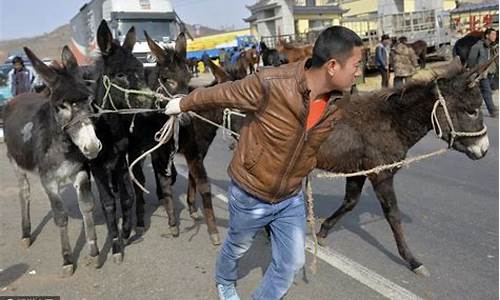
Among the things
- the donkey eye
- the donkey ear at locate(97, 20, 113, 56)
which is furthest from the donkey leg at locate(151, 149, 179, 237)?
the donkey eye

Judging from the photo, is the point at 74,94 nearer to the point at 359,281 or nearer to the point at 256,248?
the point at 256,248

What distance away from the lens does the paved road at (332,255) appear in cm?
397

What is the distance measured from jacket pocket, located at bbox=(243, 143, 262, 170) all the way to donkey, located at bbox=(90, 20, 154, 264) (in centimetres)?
193

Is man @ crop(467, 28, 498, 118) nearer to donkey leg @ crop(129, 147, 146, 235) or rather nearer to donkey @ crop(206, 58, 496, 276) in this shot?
donkey @ crop(206, 58, 496, 276)

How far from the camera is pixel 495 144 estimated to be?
8992 mm

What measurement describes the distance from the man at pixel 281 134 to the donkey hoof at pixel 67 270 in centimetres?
193

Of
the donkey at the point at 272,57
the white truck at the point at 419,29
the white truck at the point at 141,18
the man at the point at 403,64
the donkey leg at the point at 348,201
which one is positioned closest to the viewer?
the donkey leg at the point at 348,201

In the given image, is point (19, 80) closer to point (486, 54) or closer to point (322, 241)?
point (322, 241)

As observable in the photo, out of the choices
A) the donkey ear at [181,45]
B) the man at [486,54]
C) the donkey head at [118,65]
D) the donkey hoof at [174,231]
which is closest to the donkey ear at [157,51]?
the donkey ear at [181,45]

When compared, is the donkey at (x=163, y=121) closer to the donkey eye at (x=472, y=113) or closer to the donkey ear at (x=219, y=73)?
the donkey ear at (x=219, y=73)

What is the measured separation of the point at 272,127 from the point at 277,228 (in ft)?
2.29

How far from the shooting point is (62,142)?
434 centimetres

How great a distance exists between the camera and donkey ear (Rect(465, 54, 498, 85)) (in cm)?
398

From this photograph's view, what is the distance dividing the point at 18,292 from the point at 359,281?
286 cm
